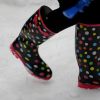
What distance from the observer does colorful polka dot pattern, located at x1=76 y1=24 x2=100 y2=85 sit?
1302 mm

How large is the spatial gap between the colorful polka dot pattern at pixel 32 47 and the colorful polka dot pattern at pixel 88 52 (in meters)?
0.13

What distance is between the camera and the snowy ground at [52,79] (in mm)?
1361

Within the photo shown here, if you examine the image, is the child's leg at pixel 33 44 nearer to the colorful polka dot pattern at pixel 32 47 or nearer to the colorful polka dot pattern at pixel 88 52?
the colorful polka dot pattern at pixel 32 47

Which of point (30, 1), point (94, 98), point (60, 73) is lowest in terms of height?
point (94, 98)

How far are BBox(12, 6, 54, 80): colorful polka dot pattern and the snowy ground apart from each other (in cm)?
4

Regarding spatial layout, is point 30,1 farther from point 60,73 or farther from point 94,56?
point 94,56

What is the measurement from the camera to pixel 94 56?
134cm

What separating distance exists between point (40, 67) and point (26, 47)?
92 millimetres

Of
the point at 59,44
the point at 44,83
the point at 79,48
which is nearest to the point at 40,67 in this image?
the point at 44,83

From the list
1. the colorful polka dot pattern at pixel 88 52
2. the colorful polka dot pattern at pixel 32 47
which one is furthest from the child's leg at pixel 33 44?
the colorful polka dot pattern at pixel 88 52

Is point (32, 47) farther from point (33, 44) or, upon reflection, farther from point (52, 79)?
point (52, 79)

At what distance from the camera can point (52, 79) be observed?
1.48 m

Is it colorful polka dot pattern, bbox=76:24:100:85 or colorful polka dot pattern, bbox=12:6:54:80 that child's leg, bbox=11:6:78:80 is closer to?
colorful polka dot pattern, bbox=12:6:54:80

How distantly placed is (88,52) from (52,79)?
0.71ft
